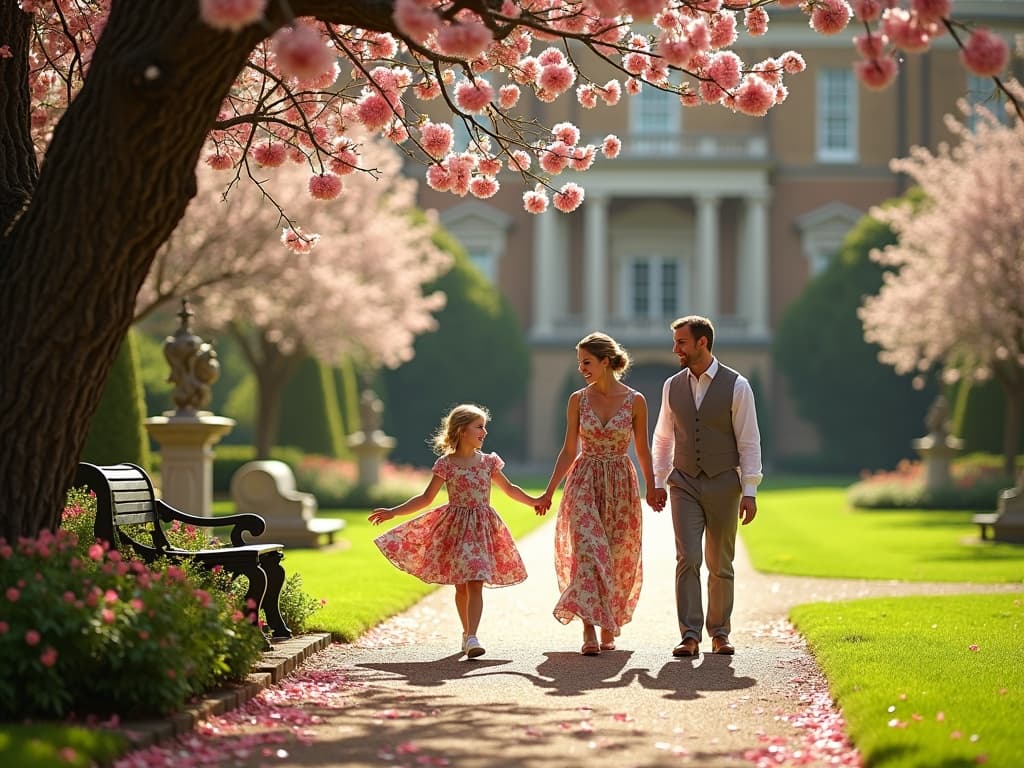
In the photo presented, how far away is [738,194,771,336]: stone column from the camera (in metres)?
43.2

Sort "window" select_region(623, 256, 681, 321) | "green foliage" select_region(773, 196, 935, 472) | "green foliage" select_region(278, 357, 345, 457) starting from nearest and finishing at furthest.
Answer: "green foliage" select_region(278, 357, 345, 457), "green foliage" select_region(773, 196, 935, 472), "window" select_region(623, 256, 681, 321)

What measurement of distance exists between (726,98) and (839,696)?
3.04m

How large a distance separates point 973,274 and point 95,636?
2089 centimetres

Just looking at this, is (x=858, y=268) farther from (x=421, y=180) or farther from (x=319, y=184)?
(x=319, y=184)

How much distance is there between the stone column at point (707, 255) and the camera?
43.2 meters

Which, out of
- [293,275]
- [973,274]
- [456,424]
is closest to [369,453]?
[293,275]

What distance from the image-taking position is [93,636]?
204 inches

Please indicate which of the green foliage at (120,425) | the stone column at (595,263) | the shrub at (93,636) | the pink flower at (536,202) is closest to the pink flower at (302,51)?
the shrub at (93,636)

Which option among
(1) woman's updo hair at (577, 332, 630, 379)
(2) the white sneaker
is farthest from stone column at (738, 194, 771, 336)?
(2) the white sneaker

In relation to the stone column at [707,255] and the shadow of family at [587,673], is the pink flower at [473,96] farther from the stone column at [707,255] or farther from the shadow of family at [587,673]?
the stone column at [707,255]

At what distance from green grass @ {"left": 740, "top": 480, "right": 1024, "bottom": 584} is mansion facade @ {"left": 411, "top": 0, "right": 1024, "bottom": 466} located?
17.2 metres

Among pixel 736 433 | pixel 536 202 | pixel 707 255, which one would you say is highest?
pixel 707 255

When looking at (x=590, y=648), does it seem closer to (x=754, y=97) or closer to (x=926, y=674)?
(x=926, y=674)

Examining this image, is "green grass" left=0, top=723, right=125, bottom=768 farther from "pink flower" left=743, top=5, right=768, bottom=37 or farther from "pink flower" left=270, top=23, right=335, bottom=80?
"pink flower" left=743, top=5, right=768, bottom=37
